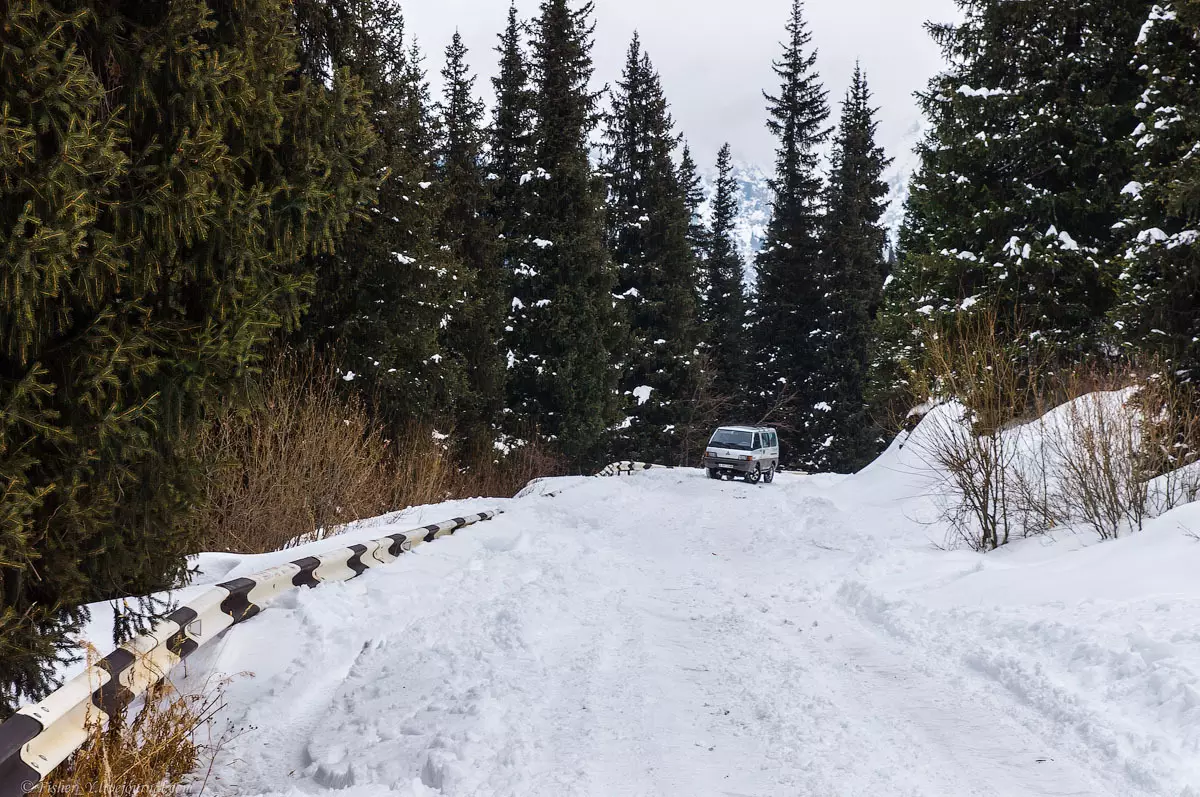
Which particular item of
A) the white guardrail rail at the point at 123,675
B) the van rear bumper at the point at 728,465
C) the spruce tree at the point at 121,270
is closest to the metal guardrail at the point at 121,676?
the white guardrail rail at the point at 123,675

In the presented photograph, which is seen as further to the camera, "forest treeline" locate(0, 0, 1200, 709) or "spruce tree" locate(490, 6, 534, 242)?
"spruce tree" locate(490, 6, 534, 242)

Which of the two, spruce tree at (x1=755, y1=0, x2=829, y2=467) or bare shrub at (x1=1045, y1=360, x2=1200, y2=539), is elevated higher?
spruce tree at (x1=755, y1=0, x2=829, y2=467)

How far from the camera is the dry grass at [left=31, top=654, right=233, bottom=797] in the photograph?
2.92 metres

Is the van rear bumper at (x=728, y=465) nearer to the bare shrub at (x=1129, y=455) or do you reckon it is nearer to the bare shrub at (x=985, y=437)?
the bare shrub at (x=985, y=437)

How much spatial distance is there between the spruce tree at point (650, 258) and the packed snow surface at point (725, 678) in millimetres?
25513

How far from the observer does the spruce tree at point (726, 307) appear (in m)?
45.9

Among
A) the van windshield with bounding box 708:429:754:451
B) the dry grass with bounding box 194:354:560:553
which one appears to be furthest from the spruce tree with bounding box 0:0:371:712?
the van windshield with bounding box 708:429:754:451

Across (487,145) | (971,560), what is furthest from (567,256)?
(971,560)

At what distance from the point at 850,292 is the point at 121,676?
4100 cm

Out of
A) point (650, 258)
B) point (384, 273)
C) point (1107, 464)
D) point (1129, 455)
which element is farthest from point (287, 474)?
point (650, 258)

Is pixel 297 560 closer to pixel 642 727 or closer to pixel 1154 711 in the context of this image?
pixel 642 727

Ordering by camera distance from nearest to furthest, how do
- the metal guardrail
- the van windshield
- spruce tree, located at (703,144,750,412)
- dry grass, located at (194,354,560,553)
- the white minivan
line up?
the metal guardrail < dry grass, located at (194,354,560,553) < the white minivan < the van windshield < spruce tree, located at (703,144,750,412)

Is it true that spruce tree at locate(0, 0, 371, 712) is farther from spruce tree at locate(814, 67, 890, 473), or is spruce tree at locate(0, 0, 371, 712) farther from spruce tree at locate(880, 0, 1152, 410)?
spruce tree at locate(814, 67, 890, 473)

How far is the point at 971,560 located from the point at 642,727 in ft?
21.4
